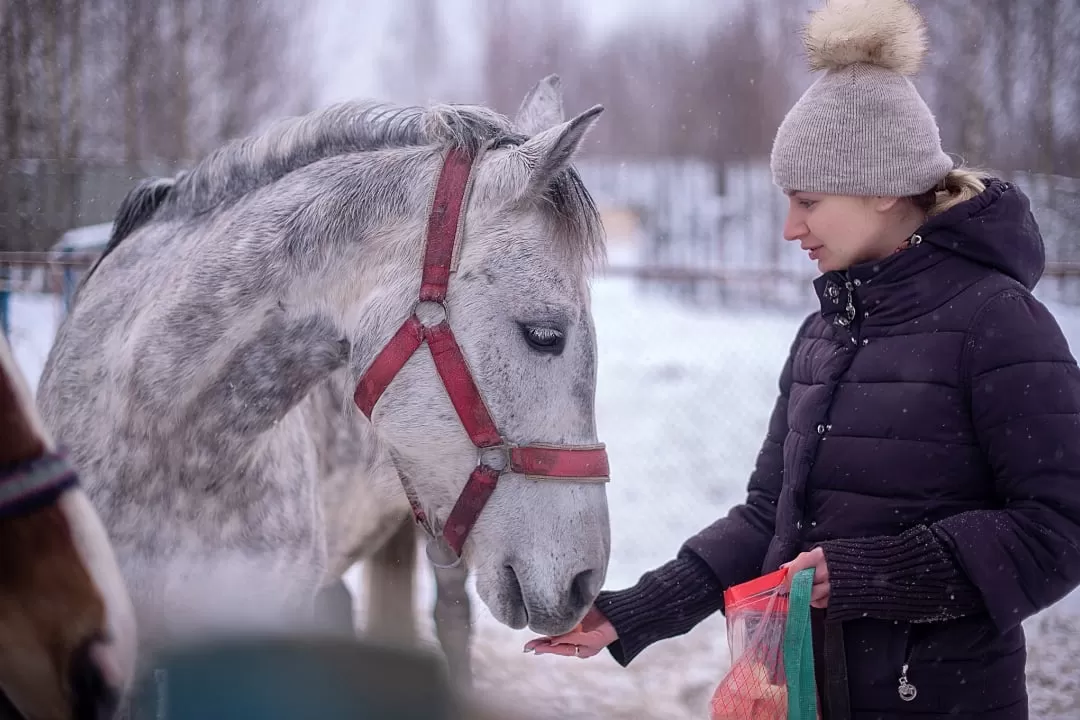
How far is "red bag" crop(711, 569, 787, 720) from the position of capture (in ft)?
4.62

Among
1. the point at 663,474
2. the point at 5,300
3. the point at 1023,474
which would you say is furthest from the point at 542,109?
the point at 663,474

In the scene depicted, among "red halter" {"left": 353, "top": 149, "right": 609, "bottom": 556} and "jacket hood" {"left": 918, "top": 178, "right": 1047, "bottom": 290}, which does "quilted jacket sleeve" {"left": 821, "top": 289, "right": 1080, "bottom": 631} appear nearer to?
"jacket hood" {"left": 918, "top": 178, "right": 1047, "bottom": 290}

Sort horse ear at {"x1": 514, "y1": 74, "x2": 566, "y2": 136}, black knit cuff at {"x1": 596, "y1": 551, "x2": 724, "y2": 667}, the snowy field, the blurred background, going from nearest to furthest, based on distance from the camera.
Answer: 1. black knit cuff at {"x1": 596, "y1": 551, "x2": 724, "y2": 667}
2. horse ear at {"x1": 514, "y1": 74, "x2": 566, "y2": 136}
3. the snowy field
4. the blurred background

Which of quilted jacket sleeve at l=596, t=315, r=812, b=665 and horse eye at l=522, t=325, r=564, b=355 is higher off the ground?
horse eye at l=522, t=325, r=564, b=355

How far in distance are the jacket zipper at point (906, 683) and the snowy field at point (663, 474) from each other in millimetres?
1052

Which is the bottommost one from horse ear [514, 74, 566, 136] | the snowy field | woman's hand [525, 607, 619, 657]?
the snowy field

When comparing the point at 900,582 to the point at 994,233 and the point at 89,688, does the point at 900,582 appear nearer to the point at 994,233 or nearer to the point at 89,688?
the point at 994,233

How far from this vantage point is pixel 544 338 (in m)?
1.58

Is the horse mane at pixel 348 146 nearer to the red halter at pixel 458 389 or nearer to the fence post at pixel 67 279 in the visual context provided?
the red halter at pixel 458 389

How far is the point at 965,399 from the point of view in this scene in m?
1.32

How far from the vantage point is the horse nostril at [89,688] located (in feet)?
3.03

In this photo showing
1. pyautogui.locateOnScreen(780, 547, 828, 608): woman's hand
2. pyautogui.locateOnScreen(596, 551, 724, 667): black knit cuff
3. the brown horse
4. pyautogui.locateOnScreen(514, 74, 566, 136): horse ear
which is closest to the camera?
the brown horse

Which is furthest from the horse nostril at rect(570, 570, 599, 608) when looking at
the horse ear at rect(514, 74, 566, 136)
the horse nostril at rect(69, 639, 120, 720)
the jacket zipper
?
the horse ear at rect(514, 74, 566, 136)

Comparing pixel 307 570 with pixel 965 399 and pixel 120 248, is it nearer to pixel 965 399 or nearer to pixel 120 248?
pixel 120 248
